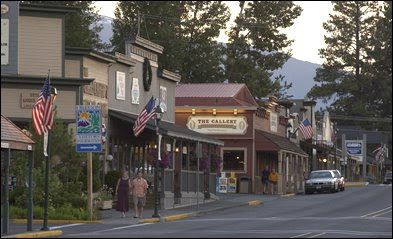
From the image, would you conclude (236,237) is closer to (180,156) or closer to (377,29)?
(180,156)

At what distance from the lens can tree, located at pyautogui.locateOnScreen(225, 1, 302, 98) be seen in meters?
89.3

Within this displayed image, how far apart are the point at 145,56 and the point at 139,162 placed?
5141 mm

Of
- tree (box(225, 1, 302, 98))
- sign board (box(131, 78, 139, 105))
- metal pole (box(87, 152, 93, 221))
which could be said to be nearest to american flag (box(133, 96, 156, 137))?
metal pole (box(87, 152, 93, 221))

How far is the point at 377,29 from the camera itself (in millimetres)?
104312

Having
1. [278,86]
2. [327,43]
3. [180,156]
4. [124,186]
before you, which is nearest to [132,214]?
[124,186]

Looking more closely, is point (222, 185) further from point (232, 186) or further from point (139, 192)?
point (139, 192)

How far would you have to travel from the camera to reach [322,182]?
61906mm

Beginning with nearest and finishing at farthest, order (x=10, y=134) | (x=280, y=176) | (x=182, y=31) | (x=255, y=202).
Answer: (x=10, y=134), (x=255, y=202), (x=280, y=176), (x=182, y=31)

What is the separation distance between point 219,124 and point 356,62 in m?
48.0

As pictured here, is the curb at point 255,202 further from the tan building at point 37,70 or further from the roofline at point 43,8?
the roofline at point 43,8

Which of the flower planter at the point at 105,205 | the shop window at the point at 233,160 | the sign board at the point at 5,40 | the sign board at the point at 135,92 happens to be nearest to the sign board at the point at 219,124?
the shop window at the point at 233,160

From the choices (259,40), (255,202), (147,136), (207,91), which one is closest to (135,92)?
(147,136)

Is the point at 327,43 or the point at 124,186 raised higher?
the point at 327,43

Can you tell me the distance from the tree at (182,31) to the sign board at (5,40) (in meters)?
48.1
